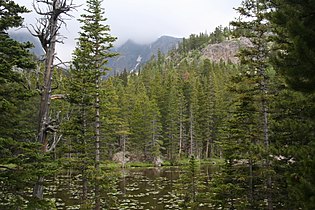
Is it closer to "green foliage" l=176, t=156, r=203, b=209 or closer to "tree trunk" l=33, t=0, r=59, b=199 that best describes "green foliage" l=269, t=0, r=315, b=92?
"tree trunk" l=33, t=0, r=59, b=199

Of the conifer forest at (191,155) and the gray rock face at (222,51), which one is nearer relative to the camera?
the conifer forest at (191,155)

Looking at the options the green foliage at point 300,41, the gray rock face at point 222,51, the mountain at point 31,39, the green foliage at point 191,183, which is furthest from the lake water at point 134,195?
the gray rock face at point 222,51

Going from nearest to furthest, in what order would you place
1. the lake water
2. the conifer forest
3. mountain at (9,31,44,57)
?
the conifer forest → mountain at (9,31,44,57) → the lake water

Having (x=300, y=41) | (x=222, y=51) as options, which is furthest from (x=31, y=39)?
(x=222, y=51)

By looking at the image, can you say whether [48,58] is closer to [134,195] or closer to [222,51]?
[134,195]

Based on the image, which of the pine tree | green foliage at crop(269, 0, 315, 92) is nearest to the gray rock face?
the pine tree

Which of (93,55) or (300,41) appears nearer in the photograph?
(300,41)

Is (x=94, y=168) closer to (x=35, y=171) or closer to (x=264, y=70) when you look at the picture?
(x=35, y=171)

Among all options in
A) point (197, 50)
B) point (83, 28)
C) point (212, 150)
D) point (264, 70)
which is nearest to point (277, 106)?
point (264, 70)

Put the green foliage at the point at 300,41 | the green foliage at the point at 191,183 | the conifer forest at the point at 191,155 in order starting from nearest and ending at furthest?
the green foliage at the point at 300,41
the conifer forest at the point at 191,155
the green foliage at the point at 191,183

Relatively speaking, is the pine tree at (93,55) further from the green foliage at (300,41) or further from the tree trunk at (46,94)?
the green foliage at (300,41)

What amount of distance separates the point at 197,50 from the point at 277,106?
167 metres

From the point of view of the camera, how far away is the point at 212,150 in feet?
217

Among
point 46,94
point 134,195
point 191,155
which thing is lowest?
point 134,195
